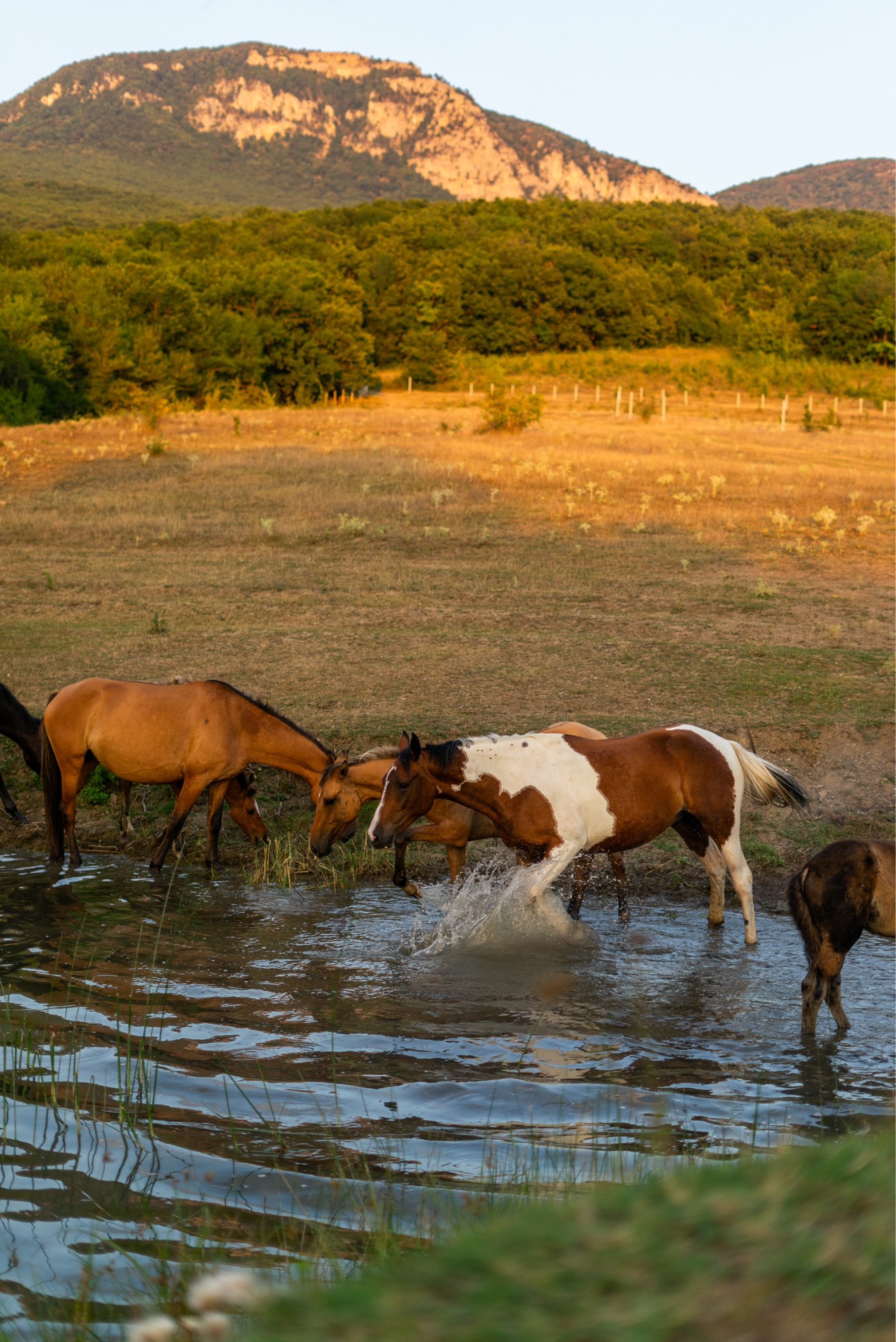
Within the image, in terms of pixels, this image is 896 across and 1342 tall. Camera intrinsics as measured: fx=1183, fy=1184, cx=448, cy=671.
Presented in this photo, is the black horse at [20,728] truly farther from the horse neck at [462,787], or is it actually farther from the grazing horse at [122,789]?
the horse neck at [462,787]

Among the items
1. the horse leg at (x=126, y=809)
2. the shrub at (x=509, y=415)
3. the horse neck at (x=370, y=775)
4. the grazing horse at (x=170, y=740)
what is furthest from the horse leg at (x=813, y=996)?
the shrub at (x=509, y=415)

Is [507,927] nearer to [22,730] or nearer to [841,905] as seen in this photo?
[841,905]

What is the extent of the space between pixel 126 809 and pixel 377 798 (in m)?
2.33

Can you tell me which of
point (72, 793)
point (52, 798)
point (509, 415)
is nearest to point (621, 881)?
point (72, 793)

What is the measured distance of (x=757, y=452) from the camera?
32.7 m

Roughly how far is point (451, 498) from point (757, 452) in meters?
12.7

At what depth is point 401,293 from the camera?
232 feet

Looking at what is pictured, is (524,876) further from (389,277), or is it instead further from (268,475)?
(389,277)

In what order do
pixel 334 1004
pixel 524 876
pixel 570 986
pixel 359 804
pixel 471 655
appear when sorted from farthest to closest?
pixel 471 655 < pixel 359 804 < pixel 524 876 < pixel 570 986 < pixel 334 1004

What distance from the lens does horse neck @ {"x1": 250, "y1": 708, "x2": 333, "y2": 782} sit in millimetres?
8445

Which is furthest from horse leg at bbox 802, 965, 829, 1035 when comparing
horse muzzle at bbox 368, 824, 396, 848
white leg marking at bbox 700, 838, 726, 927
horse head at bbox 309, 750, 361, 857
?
horse head at bbox 309, 750, 361, 857

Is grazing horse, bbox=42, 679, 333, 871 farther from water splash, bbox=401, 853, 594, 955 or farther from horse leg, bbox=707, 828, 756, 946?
horse leg, bbox=707, 828, 756, 946

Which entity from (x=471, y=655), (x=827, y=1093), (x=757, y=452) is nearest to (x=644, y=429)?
(x=757, y=452)

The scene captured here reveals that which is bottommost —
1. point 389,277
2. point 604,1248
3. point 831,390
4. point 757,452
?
point 604,1248
